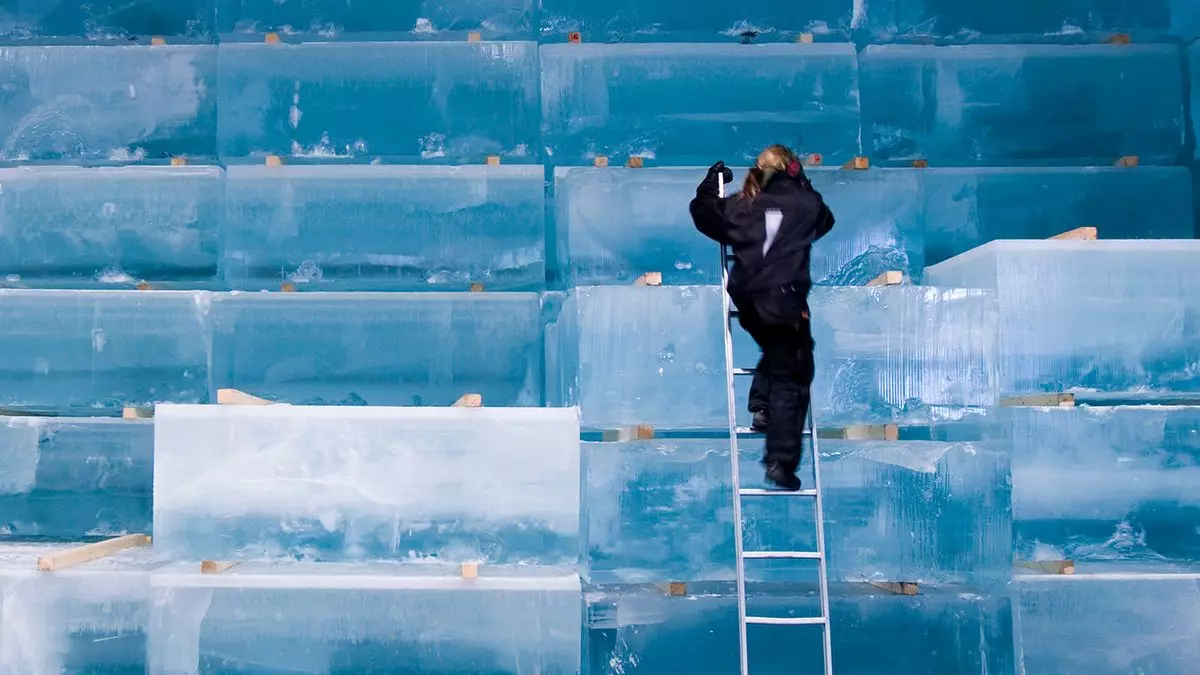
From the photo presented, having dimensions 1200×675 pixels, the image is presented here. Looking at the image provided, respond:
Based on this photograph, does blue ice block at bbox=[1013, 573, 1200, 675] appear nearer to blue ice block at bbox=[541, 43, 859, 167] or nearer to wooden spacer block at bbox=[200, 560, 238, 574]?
blue ice block at bbox=[541, 43, 859, 167]

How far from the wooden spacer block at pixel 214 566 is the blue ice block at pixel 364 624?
3 cm

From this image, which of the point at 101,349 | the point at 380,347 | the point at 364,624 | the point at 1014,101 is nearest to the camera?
the point at 364,624

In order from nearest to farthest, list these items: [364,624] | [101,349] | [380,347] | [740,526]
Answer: [740,526] → [364,624] → [101,349] → [380,347]

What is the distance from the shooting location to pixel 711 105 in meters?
4.89

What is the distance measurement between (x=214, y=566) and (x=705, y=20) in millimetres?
2931

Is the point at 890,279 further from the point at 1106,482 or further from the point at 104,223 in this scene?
the point at 104,223

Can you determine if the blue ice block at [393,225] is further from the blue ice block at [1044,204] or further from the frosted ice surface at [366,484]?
the blue ice block at [1044,204]

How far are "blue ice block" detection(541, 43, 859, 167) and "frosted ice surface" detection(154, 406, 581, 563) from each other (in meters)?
1.48

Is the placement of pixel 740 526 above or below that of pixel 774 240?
below

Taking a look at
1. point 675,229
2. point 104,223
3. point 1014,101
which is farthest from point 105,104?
point 1014,101

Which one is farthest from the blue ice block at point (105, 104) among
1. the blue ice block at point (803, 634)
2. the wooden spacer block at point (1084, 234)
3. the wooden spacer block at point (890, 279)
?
the wooden spacer block at point (1084, 234)

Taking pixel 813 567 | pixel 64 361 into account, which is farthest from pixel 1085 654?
pixel 64 361

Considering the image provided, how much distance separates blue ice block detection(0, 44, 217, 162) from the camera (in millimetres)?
4992

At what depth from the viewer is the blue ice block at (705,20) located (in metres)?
4.97
